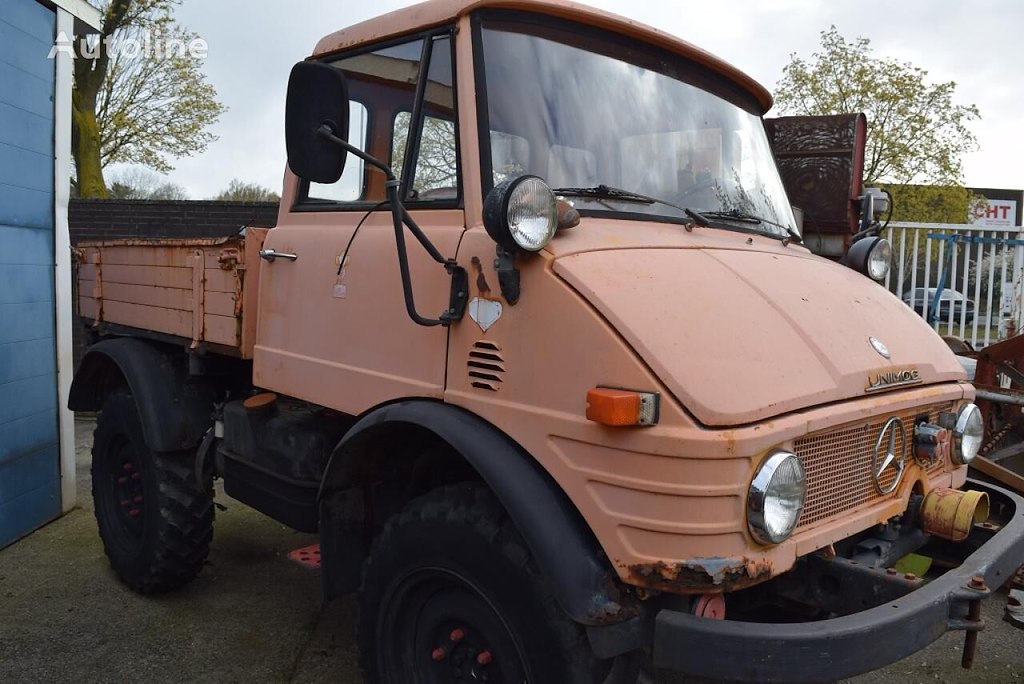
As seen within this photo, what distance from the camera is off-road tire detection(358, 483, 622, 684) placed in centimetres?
219

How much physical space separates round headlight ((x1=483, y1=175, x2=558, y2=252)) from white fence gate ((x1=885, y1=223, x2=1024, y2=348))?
6511mm

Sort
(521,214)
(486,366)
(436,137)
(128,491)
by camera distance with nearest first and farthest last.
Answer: (521,214) → (486,366) → (436,137) → (128,491)

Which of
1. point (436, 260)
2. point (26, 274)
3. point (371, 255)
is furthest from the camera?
point (26, 274)

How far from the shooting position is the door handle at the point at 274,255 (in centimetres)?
338

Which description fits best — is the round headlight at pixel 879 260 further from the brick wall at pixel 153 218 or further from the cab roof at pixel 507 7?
the brick wall at pixel 153 218

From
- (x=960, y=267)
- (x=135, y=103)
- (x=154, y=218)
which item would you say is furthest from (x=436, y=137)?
(x=135, y=103)

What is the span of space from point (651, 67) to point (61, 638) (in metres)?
3.69

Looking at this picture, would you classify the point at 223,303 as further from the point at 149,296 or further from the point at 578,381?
the point at 578,381

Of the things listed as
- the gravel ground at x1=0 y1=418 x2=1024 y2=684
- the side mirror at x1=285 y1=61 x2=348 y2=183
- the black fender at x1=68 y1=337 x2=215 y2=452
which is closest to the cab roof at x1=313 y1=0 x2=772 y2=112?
the side mirror at x1=285 y1=61 x2=348 y2=183

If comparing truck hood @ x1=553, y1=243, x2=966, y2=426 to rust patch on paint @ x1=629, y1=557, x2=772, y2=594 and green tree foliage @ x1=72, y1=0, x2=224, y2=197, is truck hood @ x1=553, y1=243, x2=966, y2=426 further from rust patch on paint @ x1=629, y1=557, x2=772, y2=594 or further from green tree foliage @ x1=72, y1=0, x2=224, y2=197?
green tree foliage @ x1=72, y1=0, x2=224, y2=197

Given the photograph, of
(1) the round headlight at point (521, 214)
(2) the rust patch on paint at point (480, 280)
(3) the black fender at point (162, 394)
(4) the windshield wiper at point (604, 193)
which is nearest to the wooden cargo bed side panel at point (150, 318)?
(3) the black fender at point (162, 394)

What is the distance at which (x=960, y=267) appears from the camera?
8.32m

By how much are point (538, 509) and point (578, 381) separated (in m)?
0.35

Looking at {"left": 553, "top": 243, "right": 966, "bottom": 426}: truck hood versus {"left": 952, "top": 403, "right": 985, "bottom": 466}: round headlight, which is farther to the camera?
{"left": 952, "top": 403, "right": 985, "bottom": 466}: round headlight
